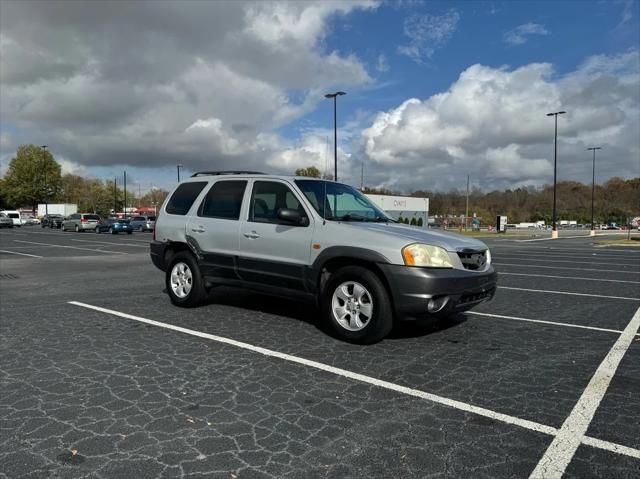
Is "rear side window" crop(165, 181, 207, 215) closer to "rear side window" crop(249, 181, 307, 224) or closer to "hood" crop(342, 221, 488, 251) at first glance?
"rear side window" crop(249, 181, 307, 224)

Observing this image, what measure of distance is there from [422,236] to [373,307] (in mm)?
921

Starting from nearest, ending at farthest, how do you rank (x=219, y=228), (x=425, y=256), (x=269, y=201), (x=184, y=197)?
(x=425, y=256) < (x=269, y=201) < (x=219, y=228) < (x=184, y=197)

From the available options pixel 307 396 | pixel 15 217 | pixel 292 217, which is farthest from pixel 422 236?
pixel 15 217

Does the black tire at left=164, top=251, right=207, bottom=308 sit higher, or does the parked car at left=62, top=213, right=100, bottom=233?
the parked car at left=62, top=213, right=100, bottom=233

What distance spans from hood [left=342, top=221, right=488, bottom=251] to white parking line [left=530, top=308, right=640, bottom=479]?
5.53 ft

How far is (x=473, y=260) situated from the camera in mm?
5184

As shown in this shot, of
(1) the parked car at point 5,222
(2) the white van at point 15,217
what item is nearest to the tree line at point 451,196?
(2) the white van at point 15,217

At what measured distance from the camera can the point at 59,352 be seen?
4.75m

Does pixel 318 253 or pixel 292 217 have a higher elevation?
pixel 292 217

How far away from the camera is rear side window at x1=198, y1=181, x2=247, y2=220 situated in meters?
6.30

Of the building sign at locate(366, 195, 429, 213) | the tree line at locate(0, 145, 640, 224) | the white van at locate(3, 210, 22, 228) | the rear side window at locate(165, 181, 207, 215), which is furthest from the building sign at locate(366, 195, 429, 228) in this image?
the rear side window at locate(165, 181, 207, 215)

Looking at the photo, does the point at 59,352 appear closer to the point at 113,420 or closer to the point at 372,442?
the point at 113,420

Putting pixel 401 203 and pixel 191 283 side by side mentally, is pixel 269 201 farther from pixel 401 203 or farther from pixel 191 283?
pixel 401 203

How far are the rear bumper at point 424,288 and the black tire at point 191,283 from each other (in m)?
2.95
